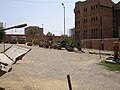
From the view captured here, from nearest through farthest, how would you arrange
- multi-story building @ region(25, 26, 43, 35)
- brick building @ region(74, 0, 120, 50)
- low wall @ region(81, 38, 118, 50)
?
low wall @ region(81, 38, 118, 50)
brick building @ region(74, 0, 120, 50)
multi-story building @ region(25, 26, 43, 35)

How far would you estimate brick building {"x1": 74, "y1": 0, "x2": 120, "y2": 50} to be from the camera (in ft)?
242

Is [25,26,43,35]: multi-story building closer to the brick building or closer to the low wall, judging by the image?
the brick building

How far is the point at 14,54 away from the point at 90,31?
6829cm

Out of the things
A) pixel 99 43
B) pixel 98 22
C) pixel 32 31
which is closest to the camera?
pixel 99 43

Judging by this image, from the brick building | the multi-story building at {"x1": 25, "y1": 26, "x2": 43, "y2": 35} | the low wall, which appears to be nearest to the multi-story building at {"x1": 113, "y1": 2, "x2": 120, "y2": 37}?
the brick building

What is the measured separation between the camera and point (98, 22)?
244 ft

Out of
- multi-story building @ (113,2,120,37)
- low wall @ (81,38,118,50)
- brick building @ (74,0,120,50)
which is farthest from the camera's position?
multi-story building @ (113,2,120,37)

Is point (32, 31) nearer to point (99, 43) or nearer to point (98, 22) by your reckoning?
point (98, 22)

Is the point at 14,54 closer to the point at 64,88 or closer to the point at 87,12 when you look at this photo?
the point at 64,88

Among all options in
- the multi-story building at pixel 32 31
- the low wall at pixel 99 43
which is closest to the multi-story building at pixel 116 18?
the low wall at pixel 99 43

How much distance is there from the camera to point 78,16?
→ 8856 cm

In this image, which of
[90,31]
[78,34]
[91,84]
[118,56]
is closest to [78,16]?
[78,34]

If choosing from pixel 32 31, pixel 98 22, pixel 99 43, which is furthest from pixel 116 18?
pixel 32 31

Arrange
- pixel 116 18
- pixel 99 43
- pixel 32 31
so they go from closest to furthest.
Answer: pixel 99 43 → pixel 116 18 → pixel 32 31
